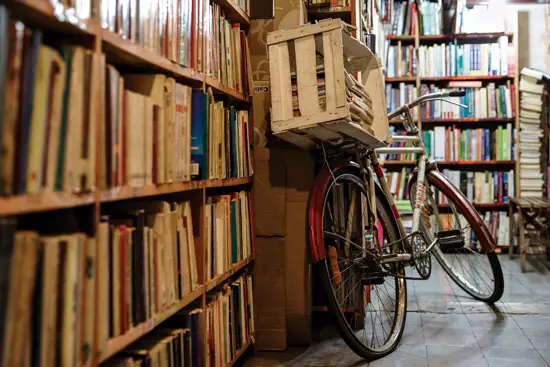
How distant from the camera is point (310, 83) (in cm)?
183

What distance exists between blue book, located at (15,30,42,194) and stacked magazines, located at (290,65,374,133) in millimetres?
1096

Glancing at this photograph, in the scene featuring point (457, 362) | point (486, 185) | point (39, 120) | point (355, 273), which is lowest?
point (457, 362)

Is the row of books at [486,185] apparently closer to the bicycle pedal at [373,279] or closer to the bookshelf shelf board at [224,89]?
the bicycle pedal at [373,279]

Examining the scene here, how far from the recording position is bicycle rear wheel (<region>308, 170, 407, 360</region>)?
6.61ft

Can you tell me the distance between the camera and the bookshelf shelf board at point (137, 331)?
1103mm

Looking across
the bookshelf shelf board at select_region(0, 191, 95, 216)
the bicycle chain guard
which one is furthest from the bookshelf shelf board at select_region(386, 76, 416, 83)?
the bookshelf shelf board at select_region(0, 191, 95, 216)

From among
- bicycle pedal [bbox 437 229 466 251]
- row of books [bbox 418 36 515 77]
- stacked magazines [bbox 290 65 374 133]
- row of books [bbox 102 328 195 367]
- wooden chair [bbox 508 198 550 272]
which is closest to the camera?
row of books [bbox 102 328 195 367]

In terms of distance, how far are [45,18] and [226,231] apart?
1.07m

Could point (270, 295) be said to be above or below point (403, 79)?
below

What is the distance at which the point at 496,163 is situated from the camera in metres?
4.69

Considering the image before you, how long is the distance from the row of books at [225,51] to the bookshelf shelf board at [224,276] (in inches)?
26.2

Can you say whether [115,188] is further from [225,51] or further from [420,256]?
[420,256]

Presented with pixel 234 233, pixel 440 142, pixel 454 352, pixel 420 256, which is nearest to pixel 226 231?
pixel 234 233

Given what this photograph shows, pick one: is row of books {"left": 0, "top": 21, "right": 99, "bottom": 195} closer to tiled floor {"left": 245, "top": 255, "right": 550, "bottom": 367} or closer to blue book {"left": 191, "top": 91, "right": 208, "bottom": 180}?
blue book {"left": 191, "top": 91, "right": 208, "bottom": 180}
